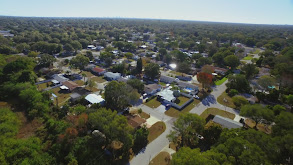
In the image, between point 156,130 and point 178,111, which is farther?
point 178,111

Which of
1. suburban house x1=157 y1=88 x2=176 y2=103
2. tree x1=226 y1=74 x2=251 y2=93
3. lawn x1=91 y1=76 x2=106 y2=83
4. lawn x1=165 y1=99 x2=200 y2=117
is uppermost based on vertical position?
tree x1=226 y1=74 x2=251 y2=93

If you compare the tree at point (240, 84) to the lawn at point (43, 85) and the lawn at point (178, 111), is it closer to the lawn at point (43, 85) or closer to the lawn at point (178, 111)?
the lawn at point (178, 111)

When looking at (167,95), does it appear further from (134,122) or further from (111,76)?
(111,76)

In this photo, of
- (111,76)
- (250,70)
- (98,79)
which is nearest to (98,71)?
(98,79)

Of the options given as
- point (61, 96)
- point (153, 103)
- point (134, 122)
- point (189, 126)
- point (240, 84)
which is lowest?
point (153, 103)

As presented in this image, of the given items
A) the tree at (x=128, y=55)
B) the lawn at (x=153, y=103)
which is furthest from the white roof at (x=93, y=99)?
the tree at (x=128, y=55)

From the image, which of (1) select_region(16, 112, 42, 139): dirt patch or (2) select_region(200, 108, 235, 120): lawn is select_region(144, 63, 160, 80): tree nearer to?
(2) select_region(200, 108, 235, 120): lawn

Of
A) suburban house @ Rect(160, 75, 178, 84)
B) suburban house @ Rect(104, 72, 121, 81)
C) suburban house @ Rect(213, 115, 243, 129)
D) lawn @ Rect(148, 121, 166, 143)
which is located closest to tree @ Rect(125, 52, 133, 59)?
suburban house @ Rect(104, 72, 121, 81)
